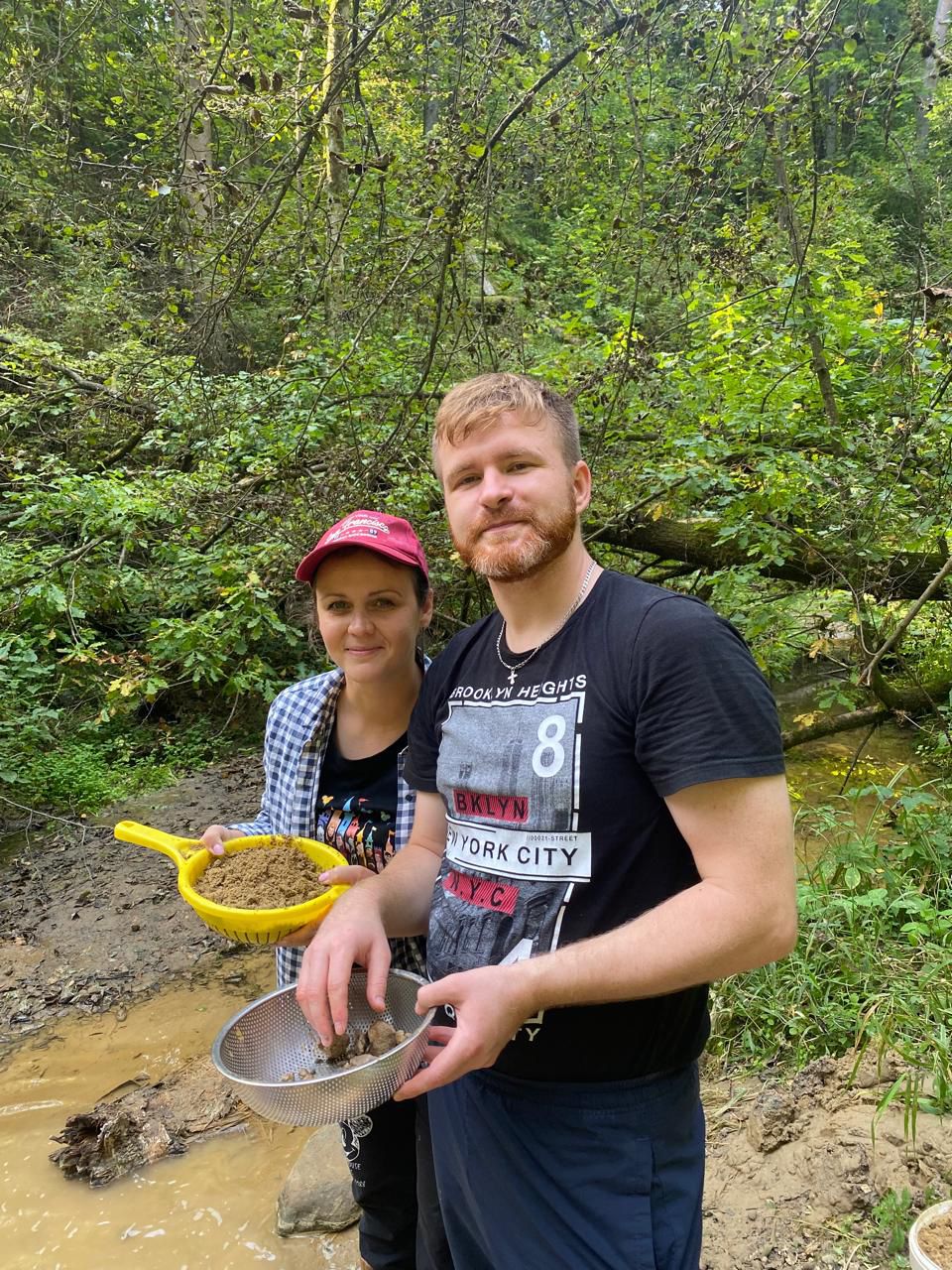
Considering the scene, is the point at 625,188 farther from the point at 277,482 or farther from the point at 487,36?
the point at 277,482

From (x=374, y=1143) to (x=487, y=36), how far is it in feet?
13.1

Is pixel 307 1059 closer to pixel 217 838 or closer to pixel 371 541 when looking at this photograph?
pixel 217 838

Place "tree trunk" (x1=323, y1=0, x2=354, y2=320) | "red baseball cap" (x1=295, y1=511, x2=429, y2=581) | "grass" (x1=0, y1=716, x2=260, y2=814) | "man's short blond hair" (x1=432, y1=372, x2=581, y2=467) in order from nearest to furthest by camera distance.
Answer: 1. "man's short blond hair" (x1=432, y1=372, x2=581, y2=467)
2. "red baseball cap" (x1=295, y1=511, x2=429, y2=581)
3. "tree trunk" (x1=323, y1=0, x2=354, y2=320)
4. "grass" (x1=0, y1=716, x2=260, y2=814)

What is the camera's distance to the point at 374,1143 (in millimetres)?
1858

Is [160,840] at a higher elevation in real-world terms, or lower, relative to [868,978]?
higher

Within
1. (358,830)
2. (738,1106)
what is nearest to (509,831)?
(358,830)

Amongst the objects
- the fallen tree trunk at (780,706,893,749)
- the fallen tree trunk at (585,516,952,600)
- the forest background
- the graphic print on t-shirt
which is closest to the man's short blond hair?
the graphic print on t-shirt

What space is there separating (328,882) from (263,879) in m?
0.13

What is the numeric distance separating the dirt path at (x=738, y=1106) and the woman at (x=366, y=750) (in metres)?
0.86

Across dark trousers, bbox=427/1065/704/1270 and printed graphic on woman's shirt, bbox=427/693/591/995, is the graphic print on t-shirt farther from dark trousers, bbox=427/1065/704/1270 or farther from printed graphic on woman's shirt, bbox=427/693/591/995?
dark trousers, bbox=427/1065/704/1270

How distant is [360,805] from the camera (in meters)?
1.86

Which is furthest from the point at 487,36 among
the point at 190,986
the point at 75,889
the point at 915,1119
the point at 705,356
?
the point at 75,889

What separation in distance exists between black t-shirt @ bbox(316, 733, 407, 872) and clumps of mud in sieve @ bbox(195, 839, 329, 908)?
17cm

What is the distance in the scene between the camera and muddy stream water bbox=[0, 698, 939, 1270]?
2578 millimetres
